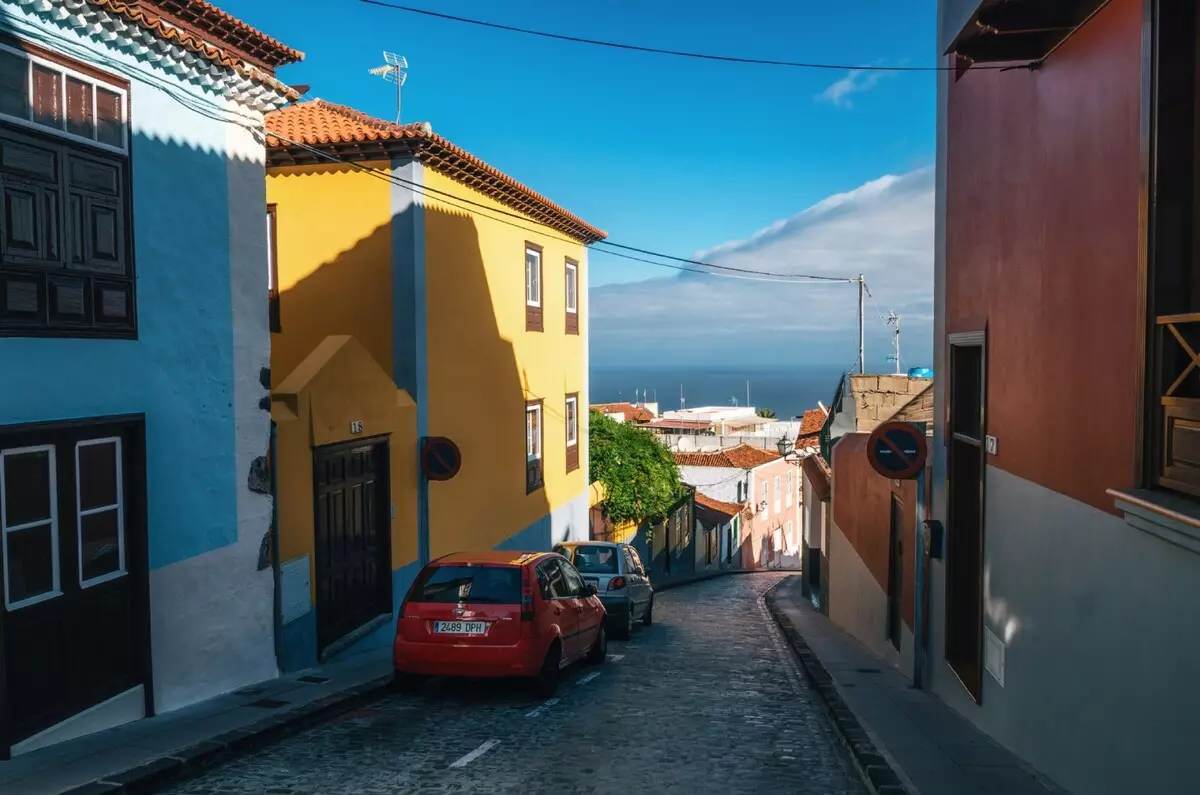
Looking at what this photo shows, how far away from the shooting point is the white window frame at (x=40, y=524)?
22.7 ft

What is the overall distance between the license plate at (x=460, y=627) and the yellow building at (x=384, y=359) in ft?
7.02

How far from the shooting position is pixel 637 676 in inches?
470

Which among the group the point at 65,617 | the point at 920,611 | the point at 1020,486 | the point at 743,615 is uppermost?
the point at 1020,486

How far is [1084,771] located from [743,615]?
15.3 meters

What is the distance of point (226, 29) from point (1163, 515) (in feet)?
30.4

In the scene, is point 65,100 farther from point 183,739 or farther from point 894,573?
point 894,573

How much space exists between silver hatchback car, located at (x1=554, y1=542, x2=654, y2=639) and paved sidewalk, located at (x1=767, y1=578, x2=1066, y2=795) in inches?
129

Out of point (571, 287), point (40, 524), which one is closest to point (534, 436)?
point (571, 287)

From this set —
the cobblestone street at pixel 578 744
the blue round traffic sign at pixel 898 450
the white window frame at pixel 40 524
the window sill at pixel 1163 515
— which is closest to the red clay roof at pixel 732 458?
the cobblestone street at pixel 578 744

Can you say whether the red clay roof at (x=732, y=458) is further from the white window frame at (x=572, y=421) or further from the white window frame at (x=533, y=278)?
the white window frame at (x=533, y=278)

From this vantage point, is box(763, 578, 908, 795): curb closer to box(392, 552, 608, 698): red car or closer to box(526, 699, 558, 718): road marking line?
box(526, 699, 558, 718): road marking line

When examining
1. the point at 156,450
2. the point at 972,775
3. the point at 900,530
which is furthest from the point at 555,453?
the point at 972,775

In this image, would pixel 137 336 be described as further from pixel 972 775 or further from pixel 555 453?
pixel 555 453

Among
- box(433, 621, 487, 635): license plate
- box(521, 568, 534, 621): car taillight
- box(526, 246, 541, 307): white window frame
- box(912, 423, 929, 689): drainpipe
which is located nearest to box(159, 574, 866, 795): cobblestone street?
box(433, 621, 487, 635): license plate
